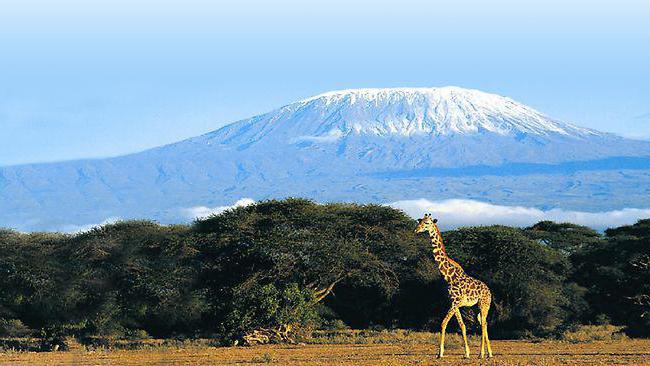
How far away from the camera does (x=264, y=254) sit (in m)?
45.8

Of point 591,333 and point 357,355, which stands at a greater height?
point 357,355

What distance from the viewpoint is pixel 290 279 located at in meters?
46.3

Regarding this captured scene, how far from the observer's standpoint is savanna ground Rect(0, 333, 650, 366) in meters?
33.1

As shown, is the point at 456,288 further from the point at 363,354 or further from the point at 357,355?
the point at 363,354

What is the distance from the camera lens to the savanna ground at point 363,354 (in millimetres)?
33125

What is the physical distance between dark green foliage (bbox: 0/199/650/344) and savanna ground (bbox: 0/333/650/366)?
124 inches

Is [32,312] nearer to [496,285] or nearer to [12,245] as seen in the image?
[12,245]

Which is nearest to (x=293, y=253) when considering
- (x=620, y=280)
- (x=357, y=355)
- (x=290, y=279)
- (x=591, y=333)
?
(x=290, y=279)

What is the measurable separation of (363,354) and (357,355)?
45cm

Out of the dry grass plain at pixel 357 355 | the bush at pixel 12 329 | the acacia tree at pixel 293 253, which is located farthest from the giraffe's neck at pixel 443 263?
the bush at pixel 12 329

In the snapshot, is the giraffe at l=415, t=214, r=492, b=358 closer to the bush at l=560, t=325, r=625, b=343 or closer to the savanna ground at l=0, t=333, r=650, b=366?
the savanna ground at l=0, t=333, r=650, b=366

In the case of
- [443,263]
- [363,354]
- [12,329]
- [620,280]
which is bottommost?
[363,354]

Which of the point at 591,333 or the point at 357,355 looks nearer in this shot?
the point at 357,355

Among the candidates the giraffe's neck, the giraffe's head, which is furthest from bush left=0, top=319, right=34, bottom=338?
the giraffe's head
